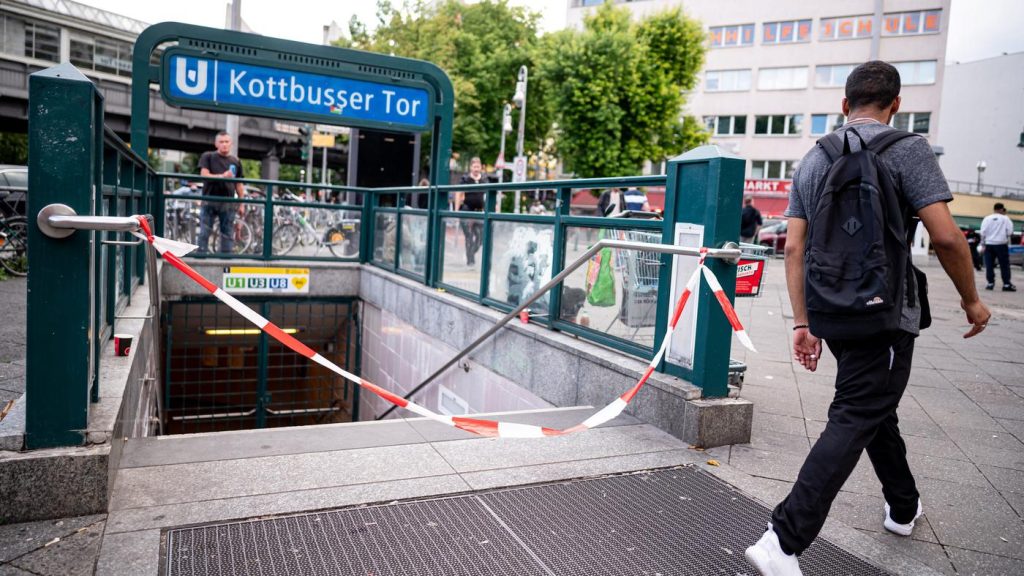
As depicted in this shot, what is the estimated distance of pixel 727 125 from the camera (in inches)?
1992

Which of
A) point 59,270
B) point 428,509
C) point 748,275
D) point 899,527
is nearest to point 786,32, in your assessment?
point 748,275

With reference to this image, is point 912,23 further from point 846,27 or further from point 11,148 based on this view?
point 11,148

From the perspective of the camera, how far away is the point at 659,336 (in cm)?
475

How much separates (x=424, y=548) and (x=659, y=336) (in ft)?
7.67

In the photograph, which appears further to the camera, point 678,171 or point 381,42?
point 381,42

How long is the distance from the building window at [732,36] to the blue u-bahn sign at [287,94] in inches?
1769

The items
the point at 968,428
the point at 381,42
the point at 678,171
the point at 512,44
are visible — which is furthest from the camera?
the point at 512,44

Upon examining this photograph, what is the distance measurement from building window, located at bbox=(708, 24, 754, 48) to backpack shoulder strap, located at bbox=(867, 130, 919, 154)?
5003cm

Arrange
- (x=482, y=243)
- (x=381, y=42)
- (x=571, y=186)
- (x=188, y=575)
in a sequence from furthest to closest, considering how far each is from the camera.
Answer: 1. (x=381, y=42)
2. (x=482, y=243)
3. (x=571, y=186)
4. (x=188, y=575)

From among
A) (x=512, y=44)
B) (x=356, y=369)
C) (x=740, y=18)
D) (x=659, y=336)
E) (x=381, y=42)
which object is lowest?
(x=356, y=369)

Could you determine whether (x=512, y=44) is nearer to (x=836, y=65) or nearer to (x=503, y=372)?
(x=836, y=65)

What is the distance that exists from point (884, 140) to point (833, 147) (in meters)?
0.17

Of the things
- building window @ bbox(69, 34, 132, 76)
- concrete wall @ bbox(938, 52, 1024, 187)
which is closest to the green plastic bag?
building window @ bbox(69, 34, 132, 76)

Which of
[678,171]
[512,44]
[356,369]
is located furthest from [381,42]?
[678,171]
